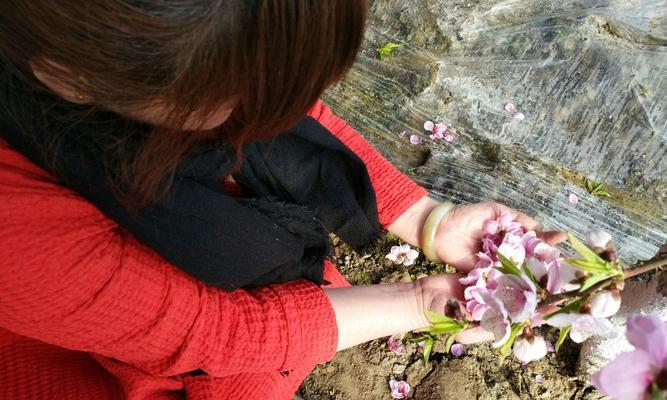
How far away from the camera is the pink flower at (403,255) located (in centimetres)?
255

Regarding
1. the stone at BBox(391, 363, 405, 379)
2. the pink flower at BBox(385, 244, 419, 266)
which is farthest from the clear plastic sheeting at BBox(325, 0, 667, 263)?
the stone at BBox(391, 363, 405, 379)

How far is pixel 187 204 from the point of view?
4.95 ft

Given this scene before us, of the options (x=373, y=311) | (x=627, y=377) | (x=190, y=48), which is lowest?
(x=373, y=311)

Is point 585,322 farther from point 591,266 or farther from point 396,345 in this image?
point 396,345

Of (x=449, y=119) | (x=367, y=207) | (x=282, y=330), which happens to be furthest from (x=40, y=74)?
(x=449, y=119)

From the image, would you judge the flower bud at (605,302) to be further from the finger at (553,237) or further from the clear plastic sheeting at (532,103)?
the clear plastic sheeting at (532,103)

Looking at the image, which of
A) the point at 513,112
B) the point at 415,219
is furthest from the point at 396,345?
the point at 513,112

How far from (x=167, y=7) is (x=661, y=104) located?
208 cm

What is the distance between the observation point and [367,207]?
201 cm

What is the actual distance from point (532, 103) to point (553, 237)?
0.90 metres

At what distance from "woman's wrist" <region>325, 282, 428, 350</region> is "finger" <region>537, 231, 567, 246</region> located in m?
0.40

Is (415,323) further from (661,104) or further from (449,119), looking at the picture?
(661,104)

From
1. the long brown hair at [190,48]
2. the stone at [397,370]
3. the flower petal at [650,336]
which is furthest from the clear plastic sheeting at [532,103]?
the flower petal at [650,336]

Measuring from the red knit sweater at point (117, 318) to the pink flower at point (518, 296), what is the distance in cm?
66
